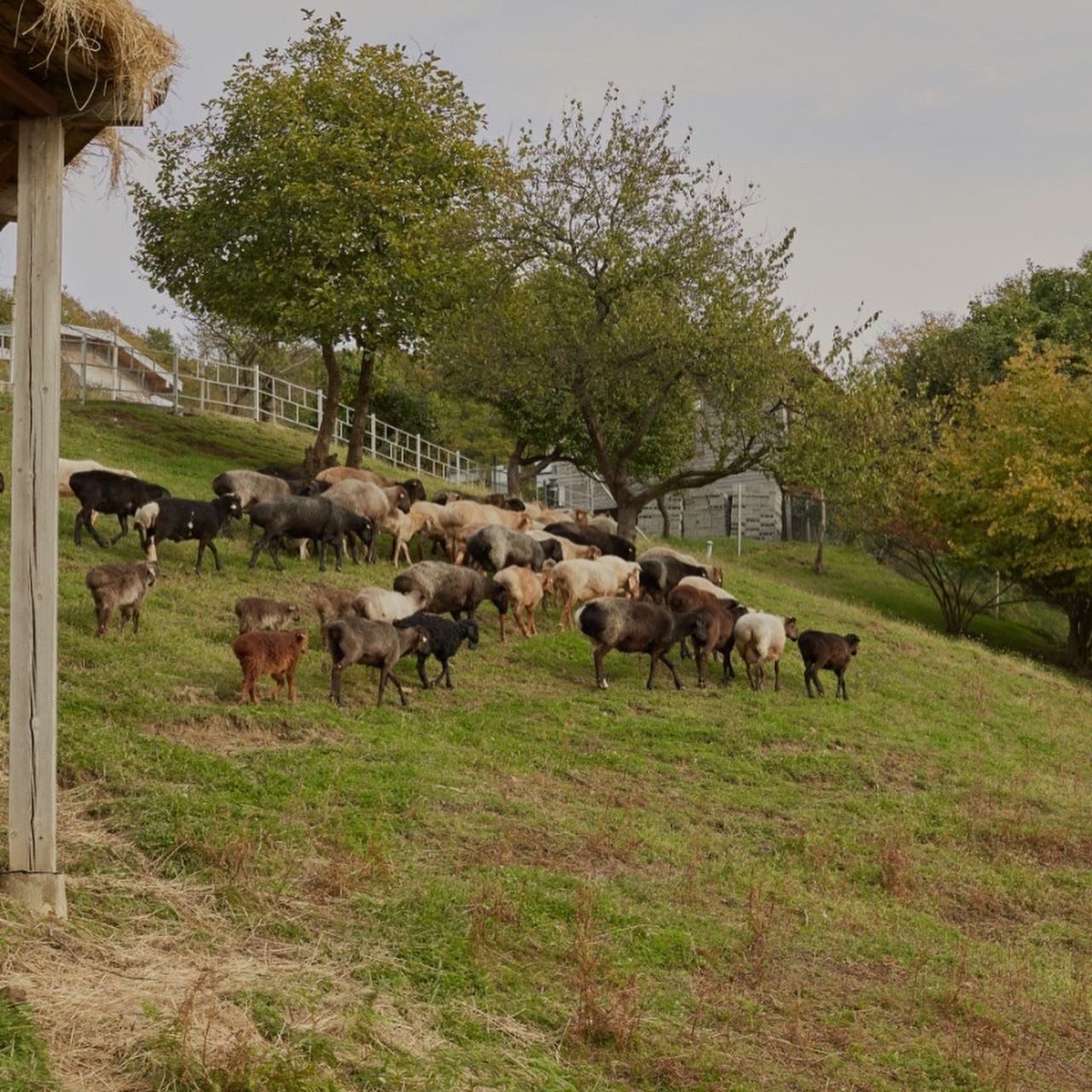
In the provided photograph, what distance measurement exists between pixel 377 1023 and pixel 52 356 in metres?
3.83

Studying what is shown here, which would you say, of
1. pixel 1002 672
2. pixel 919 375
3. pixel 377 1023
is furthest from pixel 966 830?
pixel 919 375

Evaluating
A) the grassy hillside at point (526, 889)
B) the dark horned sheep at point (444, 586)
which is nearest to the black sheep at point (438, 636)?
the grassy hillside at point (526, 889)

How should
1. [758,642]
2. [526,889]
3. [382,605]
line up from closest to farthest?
[526,889] < [382,605] < [758,642]

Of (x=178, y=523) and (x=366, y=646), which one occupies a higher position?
(x=178, y=523)

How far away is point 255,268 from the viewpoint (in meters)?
29.7

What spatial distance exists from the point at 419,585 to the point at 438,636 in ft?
7.08

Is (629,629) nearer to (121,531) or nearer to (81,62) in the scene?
(121,531)

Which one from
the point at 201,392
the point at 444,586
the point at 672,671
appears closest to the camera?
the point at 444,586

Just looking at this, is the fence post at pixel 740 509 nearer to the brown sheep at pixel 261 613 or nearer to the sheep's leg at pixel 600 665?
the sheep's leg at pixel 600 665

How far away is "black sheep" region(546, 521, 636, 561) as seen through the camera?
25859 mm

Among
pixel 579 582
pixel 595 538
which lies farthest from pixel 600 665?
pixel 595 538

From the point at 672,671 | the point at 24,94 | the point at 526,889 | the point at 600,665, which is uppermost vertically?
the point at 24,94

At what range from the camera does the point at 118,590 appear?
1516 centimetres

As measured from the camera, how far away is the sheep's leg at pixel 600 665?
18172 millimetres
